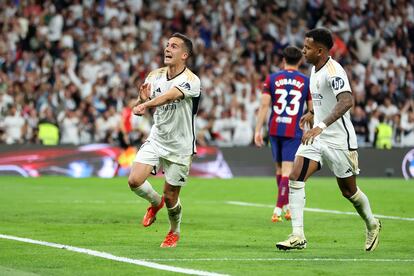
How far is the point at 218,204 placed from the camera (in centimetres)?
1998

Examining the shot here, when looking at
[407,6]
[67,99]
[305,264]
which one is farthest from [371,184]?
[305,264]

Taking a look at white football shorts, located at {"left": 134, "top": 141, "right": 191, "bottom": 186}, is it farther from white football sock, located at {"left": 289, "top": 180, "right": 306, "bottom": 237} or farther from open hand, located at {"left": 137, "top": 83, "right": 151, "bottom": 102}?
white football sock, located at {"left": 289, "top": 180, "right": 306, "bottom": 237}

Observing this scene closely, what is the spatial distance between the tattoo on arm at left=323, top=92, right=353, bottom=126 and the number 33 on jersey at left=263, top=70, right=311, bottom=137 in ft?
16.8

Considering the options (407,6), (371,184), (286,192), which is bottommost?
(371,184)

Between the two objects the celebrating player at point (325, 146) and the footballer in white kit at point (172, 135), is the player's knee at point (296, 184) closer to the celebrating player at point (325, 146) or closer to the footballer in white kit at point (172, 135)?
the celebrating player at point (325, 146)

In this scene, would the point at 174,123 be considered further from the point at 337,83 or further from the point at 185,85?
the point at 337,83

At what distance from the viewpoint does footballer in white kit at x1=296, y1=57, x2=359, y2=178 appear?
11930 millimetres

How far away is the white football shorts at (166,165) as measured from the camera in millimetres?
12312

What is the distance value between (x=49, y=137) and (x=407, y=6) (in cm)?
1435

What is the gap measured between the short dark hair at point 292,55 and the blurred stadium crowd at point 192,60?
12.8 meters

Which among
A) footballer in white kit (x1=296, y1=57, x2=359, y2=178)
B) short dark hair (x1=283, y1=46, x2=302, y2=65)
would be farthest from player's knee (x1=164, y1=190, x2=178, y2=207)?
short dark hair (x1=283, y1=46, x2=302, y2=65)

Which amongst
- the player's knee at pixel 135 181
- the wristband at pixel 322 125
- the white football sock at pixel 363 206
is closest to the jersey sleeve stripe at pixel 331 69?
the wristband at pixel 322 125

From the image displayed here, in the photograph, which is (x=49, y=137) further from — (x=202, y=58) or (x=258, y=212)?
(x=258, y=212)

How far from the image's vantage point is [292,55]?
16766mm
